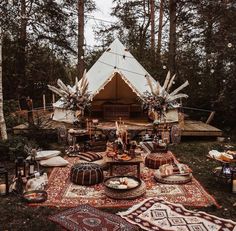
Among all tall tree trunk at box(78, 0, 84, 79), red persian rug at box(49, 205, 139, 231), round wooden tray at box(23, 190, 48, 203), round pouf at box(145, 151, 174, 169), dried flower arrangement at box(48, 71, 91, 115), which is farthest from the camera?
tall tree trunk at box(78, 0, 84, 79)

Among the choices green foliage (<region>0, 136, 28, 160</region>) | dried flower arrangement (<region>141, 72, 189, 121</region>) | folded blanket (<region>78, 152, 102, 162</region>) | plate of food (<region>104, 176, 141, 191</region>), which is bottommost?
folded blanket (<region>78, 152, 102, 162</region>)

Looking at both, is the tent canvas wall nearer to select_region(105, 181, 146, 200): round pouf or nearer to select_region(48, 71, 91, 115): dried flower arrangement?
select_region(48, 71, 91, 115): dried flower arrangement

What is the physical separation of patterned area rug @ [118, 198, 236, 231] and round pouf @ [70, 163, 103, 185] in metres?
1.14

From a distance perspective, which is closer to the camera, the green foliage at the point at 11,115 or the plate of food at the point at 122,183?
the plate of food at the point at 122,183

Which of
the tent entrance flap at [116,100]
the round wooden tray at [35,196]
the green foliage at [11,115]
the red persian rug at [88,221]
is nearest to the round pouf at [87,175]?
the round wooden tray at [35,196]

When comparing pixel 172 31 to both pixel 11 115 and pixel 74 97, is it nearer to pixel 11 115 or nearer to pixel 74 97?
pixel 74 97

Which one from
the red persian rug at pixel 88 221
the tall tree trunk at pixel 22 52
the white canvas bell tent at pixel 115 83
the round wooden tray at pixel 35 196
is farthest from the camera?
the tall tree trunk at pixel 22 52

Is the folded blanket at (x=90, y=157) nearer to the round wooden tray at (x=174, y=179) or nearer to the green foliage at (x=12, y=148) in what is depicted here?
the green foliage at (x=12, y=148)

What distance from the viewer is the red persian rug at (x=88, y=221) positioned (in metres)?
3.30

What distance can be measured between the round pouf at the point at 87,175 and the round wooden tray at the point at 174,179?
3.34 feet

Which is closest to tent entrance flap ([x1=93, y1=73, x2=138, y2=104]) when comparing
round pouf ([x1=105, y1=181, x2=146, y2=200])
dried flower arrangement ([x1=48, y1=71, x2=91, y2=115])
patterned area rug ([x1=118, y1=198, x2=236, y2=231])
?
dried flower arrangement ([x1=48, y1=71, x2=91, y2=115])

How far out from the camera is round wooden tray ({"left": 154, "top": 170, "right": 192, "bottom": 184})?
5.43 meters

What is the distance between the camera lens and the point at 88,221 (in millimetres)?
3443

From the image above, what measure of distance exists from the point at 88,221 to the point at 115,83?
8.09 meters
